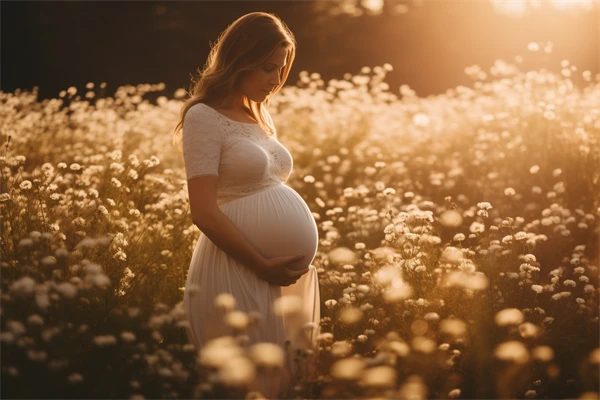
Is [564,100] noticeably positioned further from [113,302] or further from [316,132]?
[113,302]

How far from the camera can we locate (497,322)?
343 centimetres

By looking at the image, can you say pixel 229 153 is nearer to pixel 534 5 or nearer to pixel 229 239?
pixel 229 239

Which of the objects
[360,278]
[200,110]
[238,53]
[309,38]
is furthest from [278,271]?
[309,38]

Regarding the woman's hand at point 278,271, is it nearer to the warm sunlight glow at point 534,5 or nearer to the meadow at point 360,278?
the meadow at point 360,278

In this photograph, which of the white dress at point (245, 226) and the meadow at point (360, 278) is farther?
the white dress at point (245, 226)

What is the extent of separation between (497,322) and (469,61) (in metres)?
19.3

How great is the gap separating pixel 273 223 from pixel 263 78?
0.65 meters

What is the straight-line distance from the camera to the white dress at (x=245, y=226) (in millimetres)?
2846

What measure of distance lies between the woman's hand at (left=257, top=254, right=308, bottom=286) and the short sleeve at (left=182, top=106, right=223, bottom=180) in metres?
0.44

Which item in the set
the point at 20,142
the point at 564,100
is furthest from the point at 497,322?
the point at 20,142

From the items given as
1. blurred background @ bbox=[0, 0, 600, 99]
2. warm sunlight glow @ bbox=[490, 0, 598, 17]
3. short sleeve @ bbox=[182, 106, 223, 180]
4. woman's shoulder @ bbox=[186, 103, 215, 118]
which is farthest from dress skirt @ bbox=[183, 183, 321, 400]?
blurred background @ bbox=[0, 0, 600, 99]

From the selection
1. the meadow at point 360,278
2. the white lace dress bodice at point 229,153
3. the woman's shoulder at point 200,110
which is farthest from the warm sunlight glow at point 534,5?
the woman's shoulder at point 200,110

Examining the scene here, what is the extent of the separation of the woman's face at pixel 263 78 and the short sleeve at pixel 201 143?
25cm

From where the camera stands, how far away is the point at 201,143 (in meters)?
2.80
